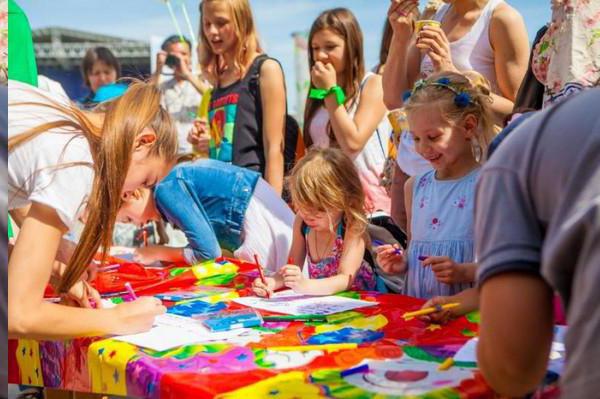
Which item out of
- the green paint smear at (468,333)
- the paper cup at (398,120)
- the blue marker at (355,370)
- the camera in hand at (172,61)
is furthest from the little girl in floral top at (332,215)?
the camera in hand at (172,61)

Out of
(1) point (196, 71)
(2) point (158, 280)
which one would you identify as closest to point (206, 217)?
(2) point (158, 280)

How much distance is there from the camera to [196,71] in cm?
518

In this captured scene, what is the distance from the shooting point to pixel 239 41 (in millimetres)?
2842

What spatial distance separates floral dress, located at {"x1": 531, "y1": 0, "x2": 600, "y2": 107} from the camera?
171cm

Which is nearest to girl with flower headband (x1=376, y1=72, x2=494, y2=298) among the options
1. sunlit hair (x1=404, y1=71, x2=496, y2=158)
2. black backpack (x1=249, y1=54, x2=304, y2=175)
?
sunlit hair (x1=404, y1=71, x2=496, y2=158)

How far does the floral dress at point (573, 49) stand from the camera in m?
1.71

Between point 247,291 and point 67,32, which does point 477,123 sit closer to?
point 247,291

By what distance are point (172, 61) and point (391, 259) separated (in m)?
3.34

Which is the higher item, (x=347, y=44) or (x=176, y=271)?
(x=347, y=44)

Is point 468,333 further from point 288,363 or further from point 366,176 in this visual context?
point 366,176

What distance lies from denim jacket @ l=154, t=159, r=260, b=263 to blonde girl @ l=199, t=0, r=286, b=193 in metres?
0.23

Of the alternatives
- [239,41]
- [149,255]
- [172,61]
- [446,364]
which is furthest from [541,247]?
[172,61]

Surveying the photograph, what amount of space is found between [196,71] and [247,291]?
11.6 feet

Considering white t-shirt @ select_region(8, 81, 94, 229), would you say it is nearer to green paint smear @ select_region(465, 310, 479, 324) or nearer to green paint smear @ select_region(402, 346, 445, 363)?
green paint smear @ select_region(402, 346, 445, 363)
